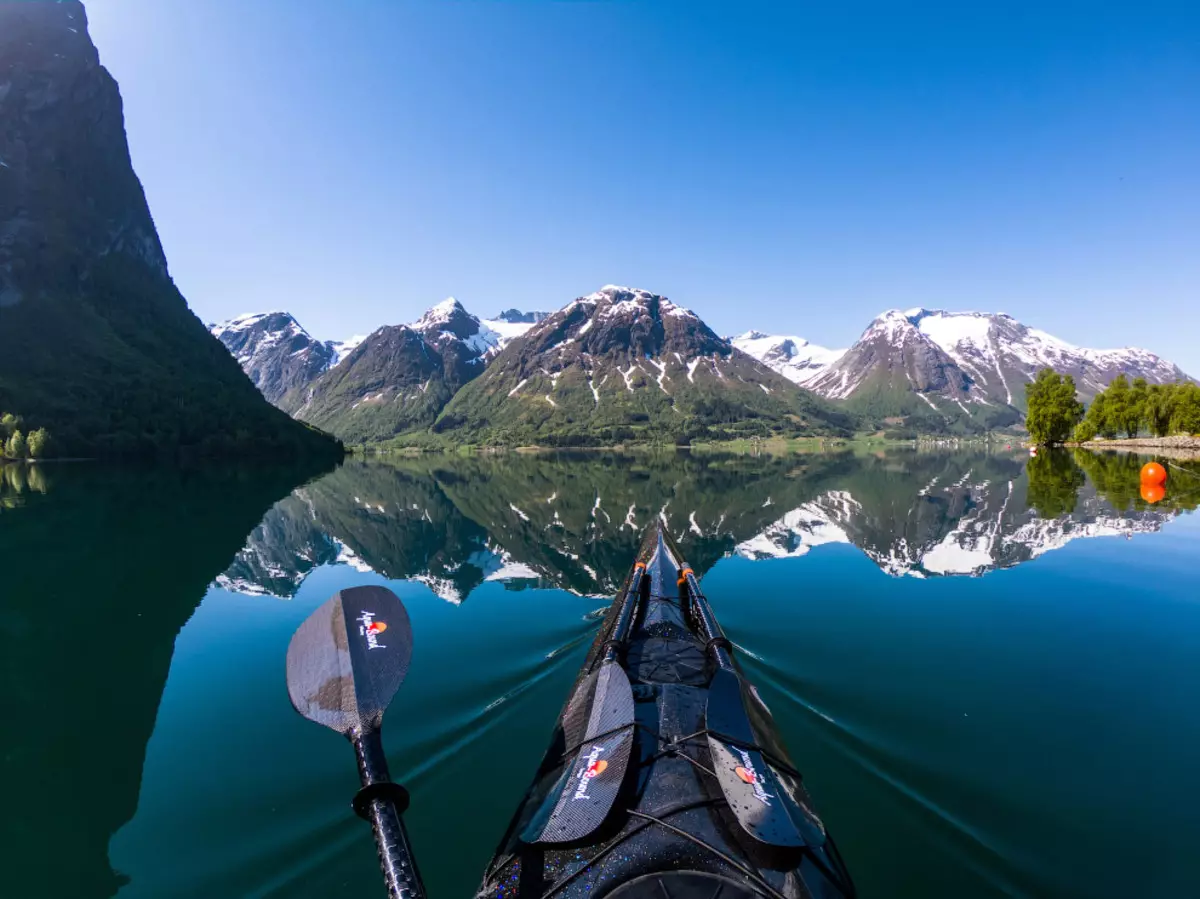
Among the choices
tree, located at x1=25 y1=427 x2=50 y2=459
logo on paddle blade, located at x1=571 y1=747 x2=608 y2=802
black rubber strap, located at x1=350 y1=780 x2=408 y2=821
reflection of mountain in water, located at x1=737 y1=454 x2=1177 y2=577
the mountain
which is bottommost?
reflection of mountain in water, located at x1=737 y1=454 x2=1177 y2=577

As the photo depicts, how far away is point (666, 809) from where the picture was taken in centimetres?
490

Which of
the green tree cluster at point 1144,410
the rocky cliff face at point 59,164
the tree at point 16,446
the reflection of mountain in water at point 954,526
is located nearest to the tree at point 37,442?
the tree at point 16,446

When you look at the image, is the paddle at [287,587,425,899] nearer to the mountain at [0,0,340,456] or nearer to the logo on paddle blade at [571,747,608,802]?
the logo on paddle blade at [571,747,608,802]

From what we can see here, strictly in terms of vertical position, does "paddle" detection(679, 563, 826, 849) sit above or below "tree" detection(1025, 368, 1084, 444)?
below

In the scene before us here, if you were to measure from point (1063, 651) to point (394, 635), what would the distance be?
1515 cm

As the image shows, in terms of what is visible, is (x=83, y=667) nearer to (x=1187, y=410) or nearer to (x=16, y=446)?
(x=1187, y=410)

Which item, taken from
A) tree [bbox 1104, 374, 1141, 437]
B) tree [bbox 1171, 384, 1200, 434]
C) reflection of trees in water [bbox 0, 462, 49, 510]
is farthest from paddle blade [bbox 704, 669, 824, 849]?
tree [bbox 1104, 374, 1141, 437]

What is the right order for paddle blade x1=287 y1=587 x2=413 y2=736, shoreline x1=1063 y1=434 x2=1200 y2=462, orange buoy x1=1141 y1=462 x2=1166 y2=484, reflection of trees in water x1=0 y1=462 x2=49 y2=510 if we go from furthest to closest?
shoreline x1=1063 y1=434 x2=1200 y2=462
reflection of trees in water x1=0 y1=462 x2=49 y2=510
orange buoy x1=1141 y1=462 x2=1166 y2=484
paddle blade x1=287 y1=587 x2=413 y2=736

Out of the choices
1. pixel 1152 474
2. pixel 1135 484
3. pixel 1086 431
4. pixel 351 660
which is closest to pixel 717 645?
pixel 351 660

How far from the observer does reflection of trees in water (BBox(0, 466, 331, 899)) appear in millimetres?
7238

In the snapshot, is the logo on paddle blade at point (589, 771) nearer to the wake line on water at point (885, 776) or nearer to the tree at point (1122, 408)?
the wake line on water at point (885, 776)

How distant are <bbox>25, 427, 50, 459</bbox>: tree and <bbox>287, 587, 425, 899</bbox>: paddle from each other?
119m

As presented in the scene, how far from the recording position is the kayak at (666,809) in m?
4.22

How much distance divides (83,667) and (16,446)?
111 meters
